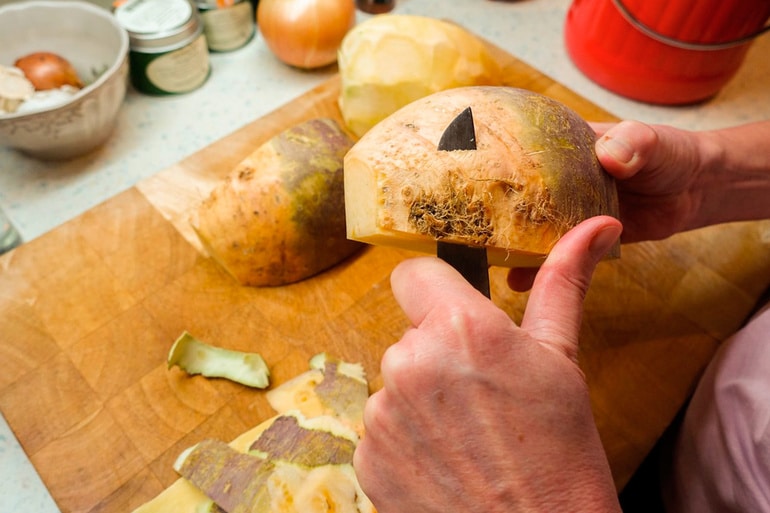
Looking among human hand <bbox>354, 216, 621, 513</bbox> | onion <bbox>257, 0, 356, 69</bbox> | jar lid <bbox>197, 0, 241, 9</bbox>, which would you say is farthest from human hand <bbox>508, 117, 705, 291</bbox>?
jar lid <bbox>197, 0, 241, 9</bbox>

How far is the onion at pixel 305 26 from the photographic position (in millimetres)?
1714

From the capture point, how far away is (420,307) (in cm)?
79

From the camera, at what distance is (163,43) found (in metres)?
1.61

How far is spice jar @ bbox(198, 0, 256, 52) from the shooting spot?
1.81 meters

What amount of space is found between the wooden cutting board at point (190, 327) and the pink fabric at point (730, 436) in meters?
0.09

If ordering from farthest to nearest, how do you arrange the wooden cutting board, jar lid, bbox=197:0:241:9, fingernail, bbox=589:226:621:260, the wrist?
jar lid, bbox=197:0:241:9 → the wrist → the wooden cutting board → fingernail, bbox=589:226:621:260

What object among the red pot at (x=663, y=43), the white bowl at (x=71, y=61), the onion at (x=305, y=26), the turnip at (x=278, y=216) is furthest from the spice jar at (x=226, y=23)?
the red pot at (x=663, y=43)

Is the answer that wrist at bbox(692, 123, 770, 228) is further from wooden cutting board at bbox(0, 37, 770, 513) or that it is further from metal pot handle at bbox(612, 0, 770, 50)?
metal pot handle at bbox(612, 0, 770, 50)

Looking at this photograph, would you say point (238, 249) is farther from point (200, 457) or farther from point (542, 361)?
point (542, 361)

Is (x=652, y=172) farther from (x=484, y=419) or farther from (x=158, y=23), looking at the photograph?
(x=158, y=23)

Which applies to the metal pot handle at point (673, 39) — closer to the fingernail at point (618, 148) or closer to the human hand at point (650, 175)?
the human hand at point (650, 175)

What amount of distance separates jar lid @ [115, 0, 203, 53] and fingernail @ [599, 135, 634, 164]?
4.13ft

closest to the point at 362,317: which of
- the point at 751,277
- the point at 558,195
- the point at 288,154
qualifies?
the point at 288,154

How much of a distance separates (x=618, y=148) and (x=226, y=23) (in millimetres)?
1440
